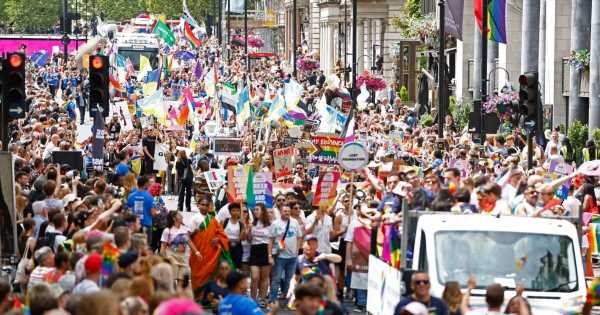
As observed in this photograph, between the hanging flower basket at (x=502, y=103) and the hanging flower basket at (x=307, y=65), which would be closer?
the hanging flower basket at (x=502, y=103)

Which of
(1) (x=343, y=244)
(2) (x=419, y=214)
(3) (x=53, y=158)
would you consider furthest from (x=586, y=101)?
(2) (x=419, y=214)

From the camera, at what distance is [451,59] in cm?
6544

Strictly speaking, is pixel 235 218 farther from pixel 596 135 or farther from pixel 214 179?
pixel 596 135

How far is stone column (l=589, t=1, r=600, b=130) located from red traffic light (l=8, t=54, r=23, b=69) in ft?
50.9

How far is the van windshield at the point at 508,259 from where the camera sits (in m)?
16.7

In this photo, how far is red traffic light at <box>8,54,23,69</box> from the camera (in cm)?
2542

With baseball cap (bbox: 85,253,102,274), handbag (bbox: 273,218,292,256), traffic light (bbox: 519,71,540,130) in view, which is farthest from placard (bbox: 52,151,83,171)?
baseball cap (bbox: 85,253,102,274)

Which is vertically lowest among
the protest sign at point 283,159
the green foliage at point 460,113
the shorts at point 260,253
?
the shorts at point 260,253

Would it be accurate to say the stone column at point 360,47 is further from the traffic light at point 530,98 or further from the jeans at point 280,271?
the jeans at point 280,271

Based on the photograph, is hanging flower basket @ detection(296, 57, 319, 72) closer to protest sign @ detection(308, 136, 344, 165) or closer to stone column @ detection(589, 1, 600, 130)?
stone column @ detection(589, 1, 600, 130)

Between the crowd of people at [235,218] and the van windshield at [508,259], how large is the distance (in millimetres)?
924

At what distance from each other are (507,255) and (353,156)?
8608 mm

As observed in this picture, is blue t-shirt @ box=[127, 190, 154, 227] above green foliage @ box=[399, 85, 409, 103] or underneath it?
above

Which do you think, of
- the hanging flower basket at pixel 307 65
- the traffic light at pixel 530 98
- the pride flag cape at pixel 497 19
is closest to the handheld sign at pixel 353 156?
the traffic light at pixel 530 98
